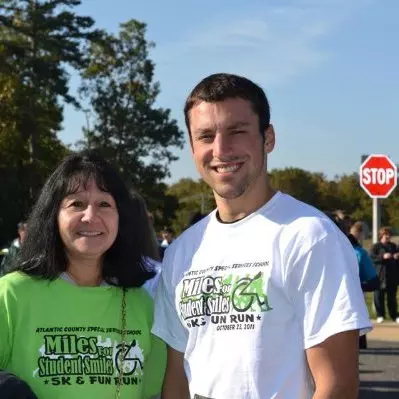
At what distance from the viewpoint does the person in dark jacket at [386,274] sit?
44.4 feet

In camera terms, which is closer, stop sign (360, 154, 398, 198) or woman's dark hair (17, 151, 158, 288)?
woman's dark hair (17, 151, 158, 288)

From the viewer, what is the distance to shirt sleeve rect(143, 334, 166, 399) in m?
2.95

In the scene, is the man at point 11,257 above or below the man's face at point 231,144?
below

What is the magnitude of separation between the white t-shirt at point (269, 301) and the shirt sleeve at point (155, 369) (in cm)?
32

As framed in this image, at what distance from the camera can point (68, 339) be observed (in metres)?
2.78

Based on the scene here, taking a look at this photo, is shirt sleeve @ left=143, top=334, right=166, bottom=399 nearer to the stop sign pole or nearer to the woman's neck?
the woman's neck

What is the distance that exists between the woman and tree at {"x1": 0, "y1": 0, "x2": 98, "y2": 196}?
35676 mm

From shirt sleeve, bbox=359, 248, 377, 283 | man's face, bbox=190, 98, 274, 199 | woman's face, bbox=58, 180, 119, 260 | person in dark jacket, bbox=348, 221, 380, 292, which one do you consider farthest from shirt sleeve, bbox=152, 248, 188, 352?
shirt sleeve, bbox=359, 248, 377, 283

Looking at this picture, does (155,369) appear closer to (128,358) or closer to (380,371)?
(128,358)

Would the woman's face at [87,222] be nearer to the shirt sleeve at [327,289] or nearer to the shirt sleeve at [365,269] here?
the shirt sleeve at [327,289]

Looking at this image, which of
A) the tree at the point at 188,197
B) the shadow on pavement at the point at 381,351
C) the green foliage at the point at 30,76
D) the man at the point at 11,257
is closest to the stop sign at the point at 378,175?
the shadow on pavement at the point at 381,351

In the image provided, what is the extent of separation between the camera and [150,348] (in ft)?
9.64

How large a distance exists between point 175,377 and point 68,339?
40 cm

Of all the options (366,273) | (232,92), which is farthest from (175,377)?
(366,273)
